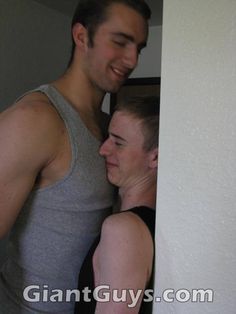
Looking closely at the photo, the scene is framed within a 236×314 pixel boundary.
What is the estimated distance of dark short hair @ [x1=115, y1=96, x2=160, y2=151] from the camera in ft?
2.97

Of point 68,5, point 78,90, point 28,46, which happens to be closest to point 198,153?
point 78,90

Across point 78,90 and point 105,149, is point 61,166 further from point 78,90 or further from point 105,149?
point 78,90

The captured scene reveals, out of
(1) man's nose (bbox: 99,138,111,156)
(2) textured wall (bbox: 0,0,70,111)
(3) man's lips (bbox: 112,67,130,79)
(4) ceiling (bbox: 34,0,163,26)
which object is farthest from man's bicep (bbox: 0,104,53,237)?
(4) ceiling (bbox: 34,0,163,26)

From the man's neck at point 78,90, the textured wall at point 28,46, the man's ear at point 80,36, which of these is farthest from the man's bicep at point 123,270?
the textured wall at point 28,46

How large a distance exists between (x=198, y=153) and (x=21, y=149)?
0.37m

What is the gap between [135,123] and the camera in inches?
35.9

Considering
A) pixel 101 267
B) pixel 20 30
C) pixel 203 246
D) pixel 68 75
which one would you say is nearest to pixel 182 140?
pixel 203 246

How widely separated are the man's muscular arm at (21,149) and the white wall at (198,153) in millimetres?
286

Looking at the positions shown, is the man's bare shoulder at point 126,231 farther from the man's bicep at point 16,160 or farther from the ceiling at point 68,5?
the ceiling at point 68,5

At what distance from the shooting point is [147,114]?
91 centimetres

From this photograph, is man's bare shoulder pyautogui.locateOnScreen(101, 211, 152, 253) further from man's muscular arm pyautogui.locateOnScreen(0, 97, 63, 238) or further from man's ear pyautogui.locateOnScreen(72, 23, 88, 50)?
man's ear pyautogui.locateOnScreen(72, 23, 88, 50)

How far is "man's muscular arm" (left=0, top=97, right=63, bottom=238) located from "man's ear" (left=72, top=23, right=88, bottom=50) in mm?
240

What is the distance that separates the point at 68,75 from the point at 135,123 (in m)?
0.25

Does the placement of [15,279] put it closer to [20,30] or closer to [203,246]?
[203,246]
